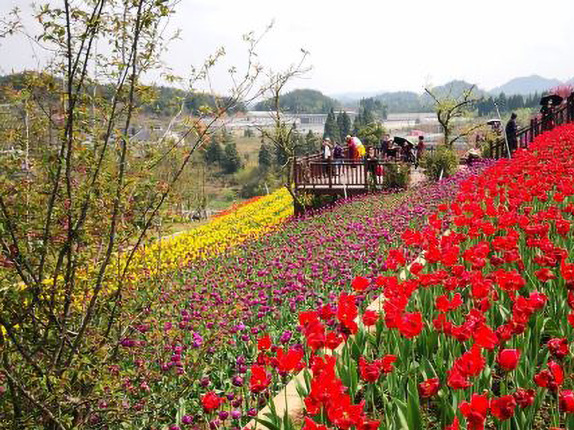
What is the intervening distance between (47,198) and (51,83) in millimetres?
700

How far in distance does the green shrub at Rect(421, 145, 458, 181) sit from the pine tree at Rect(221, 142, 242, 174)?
10042 cm

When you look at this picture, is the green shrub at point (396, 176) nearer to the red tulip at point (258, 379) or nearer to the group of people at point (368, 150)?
the group of people at point (368, 150)

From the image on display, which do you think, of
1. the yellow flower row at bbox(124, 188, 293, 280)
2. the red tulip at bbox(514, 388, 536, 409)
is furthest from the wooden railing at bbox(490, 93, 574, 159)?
the red tulip at bbox(514, 388, 536, 409)

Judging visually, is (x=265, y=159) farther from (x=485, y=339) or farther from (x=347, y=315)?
(x=485, y=339)

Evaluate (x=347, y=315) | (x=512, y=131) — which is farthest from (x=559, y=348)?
(x=512, y=131)

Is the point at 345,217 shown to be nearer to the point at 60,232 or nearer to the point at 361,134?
the point at 60,232

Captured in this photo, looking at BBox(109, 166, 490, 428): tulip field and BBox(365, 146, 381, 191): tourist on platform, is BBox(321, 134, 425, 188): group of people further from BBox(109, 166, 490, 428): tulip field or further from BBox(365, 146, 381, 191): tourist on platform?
BBox(109, 166, 490, 428): tulip field

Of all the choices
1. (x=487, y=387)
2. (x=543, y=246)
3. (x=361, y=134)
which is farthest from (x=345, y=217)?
(x=361, y=134)

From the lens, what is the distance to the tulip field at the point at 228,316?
3.76 metres

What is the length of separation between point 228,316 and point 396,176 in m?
13.3

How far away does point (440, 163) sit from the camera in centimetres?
1781

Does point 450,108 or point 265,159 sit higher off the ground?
point 450,108

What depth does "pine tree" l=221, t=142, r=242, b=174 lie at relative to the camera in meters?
118

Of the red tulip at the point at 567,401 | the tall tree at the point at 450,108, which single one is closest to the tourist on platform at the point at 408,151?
the tall tree at the point at 450,108
